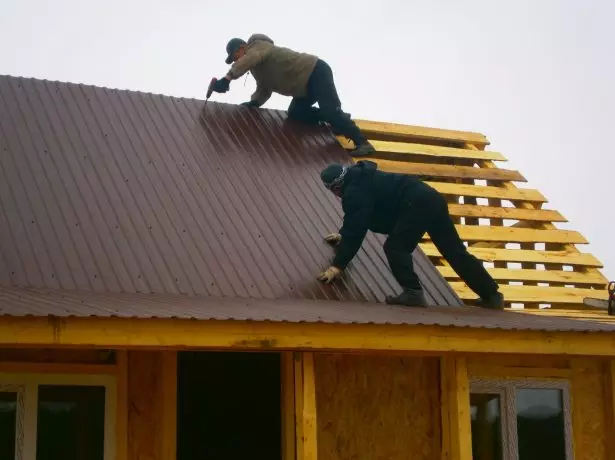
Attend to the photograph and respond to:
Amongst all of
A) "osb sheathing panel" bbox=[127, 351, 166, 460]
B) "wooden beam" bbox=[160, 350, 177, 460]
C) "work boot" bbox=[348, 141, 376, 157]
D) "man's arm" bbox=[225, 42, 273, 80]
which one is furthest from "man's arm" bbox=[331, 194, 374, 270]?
"man's arm" bbox=[225, 42, 273, 80]

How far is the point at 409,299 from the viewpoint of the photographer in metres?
10.6

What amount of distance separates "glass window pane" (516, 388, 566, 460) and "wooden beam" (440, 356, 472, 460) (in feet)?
4.42

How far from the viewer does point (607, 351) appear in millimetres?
9922

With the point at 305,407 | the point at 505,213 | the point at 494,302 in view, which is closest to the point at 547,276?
the point at 505,213

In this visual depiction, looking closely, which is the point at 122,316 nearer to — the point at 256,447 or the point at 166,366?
the point at 166,366

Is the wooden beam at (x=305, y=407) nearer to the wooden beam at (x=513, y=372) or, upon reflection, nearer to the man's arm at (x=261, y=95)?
the wooden beam at (x=513, y=372)

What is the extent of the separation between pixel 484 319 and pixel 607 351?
1139 mm

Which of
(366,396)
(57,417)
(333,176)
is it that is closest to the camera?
(57,417)

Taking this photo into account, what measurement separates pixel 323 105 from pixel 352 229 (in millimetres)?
4007

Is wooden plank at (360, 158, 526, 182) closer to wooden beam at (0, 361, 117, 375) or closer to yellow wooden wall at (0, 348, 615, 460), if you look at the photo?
yellow wooden wall at (0, 348, 615, 460)

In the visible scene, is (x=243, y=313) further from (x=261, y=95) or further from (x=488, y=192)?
(x=261, y=95)

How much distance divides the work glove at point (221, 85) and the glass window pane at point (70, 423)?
5.94 metres

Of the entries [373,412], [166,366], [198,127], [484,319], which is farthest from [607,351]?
[198,127]

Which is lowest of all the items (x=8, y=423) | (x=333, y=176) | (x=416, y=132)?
(x=8, y=423)
